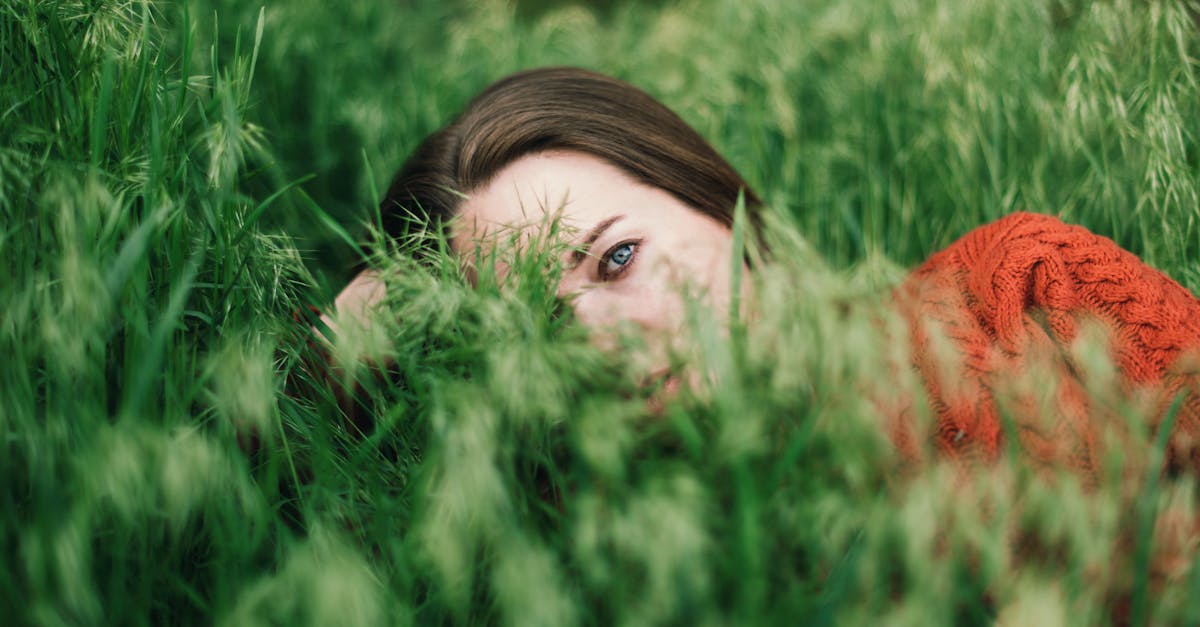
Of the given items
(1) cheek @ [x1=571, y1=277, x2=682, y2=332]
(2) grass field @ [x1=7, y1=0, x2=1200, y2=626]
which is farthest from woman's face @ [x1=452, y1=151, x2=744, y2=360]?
(2) grass field @ [x1=7, y1=0, x2=1200, y2=626]

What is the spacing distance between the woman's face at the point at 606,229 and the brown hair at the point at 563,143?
→ 3 cm

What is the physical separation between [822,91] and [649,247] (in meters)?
1.04

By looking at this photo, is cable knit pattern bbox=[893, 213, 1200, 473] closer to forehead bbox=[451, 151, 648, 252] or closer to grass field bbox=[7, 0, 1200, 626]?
grass field bbox=[7, 0, 1200, 626]

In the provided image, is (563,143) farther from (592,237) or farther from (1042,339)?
(1042,339)

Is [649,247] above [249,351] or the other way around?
above

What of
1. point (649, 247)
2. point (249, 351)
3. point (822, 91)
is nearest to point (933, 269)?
point (649, 247)

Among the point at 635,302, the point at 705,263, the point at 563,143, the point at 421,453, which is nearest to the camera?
the point at 421,453

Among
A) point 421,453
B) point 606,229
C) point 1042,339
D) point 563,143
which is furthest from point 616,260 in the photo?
point 1042,339

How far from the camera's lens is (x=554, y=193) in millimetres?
1345

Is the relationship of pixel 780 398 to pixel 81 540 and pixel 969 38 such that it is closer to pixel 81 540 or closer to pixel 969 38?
pixel 81 540

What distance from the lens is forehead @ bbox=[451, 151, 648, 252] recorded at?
1.31m

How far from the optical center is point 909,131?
187cm

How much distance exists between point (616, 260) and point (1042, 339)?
672mm

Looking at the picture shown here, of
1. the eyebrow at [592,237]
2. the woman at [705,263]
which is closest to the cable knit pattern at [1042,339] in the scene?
the woman at [705,263]
